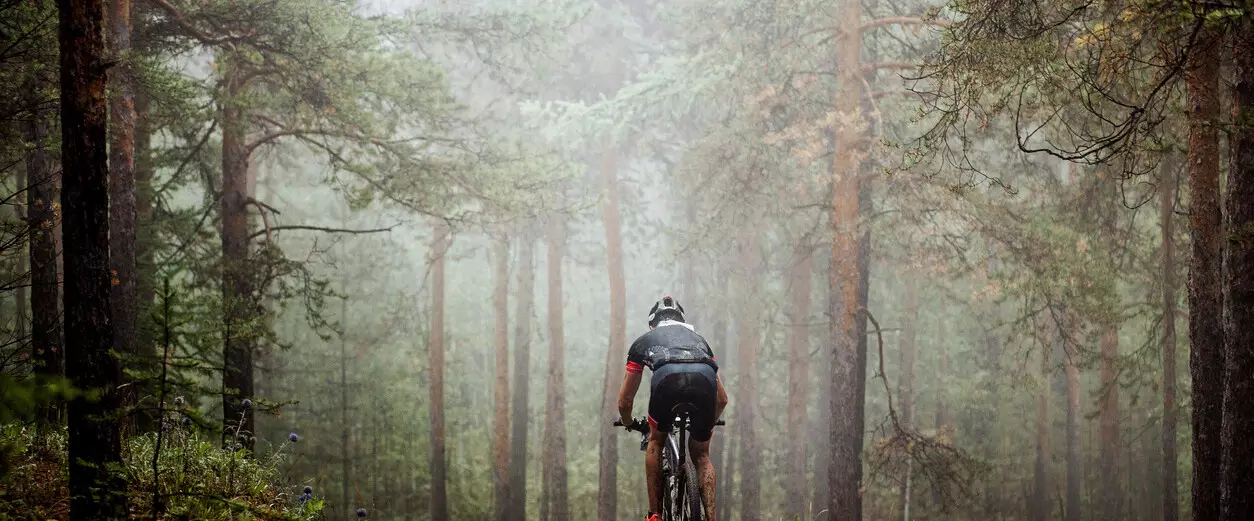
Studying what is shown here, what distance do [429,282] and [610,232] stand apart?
64.1 feet

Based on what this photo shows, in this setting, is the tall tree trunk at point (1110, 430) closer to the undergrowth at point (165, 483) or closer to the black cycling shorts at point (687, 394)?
the black cycling shorts at point (687, 394)

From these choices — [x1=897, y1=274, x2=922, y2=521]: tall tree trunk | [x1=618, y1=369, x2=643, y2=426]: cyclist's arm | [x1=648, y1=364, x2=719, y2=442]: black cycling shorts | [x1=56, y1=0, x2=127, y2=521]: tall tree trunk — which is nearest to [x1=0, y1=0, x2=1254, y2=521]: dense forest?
[x1=56, y1=0, x2=127, y2=521]: tall tree trunk

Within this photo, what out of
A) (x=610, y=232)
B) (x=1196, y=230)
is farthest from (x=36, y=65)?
(x=610, y=232)

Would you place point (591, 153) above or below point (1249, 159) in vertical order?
above

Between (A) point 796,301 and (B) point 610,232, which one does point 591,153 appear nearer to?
(B) point 610,232

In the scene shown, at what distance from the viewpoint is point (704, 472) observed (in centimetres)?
632

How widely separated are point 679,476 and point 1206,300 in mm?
6312

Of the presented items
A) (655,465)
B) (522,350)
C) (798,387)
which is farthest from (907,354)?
(655,465)

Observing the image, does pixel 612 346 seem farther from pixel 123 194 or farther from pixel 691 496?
pixel 691 496

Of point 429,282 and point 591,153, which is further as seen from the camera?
point 429,282

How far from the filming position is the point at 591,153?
80.9ft

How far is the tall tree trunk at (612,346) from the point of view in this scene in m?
18.8

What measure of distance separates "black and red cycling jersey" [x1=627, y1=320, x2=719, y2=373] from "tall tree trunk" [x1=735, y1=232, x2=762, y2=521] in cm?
1410

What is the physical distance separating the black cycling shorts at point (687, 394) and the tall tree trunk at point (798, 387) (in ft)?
48.1
